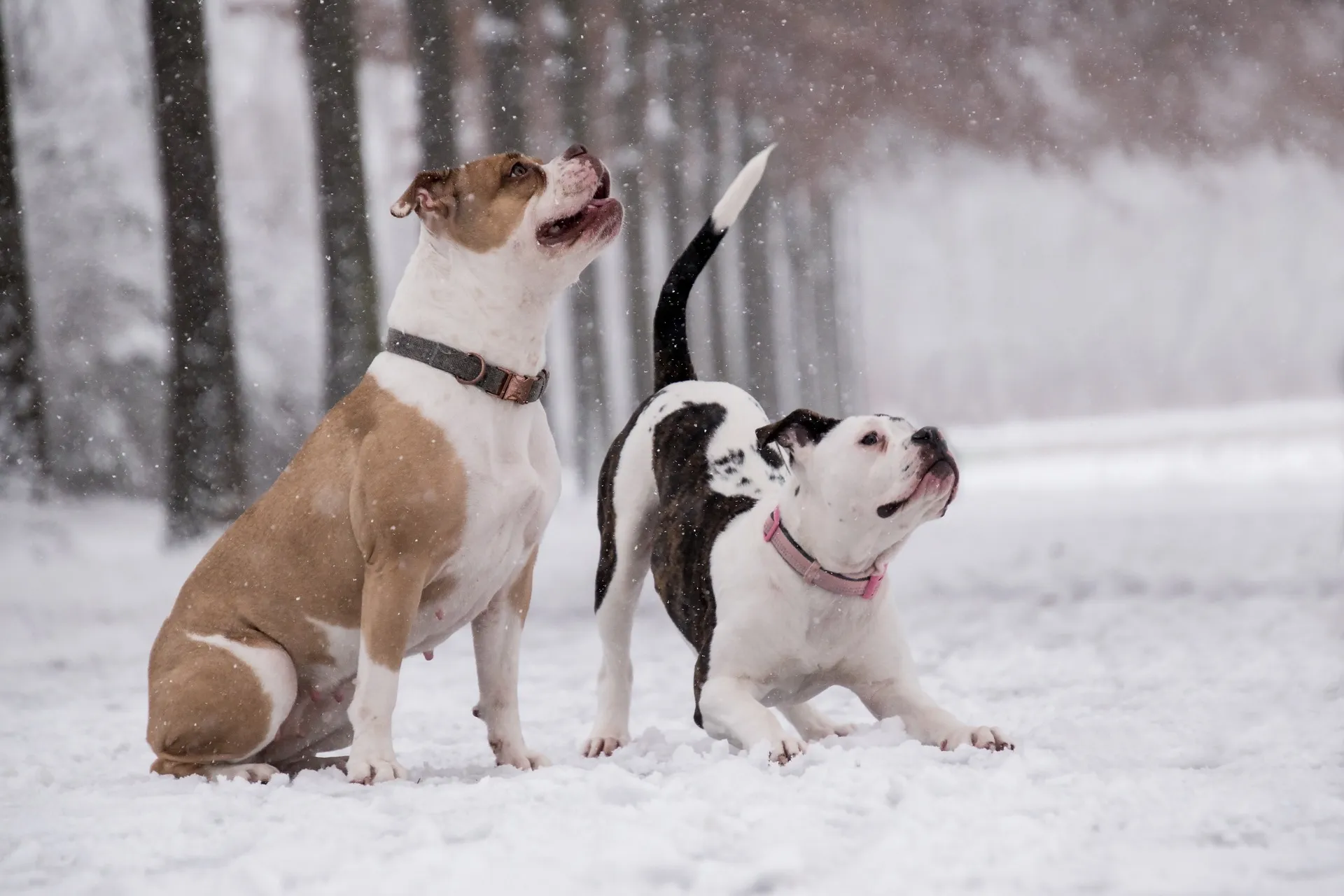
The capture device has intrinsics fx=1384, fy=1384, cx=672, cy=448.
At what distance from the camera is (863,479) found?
3906mm

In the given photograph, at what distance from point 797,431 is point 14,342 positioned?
7.84 metres

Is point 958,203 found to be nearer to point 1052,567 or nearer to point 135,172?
point 135,172

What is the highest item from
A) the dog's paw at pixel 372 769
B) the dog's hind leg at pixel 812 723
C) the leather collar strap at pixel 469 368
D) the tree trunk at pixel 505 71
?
the tree trunk at pixel 505 71

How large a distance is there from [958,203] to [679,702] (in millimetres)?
18892

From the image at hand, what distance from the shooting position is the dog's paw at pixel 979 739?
12.8 ft

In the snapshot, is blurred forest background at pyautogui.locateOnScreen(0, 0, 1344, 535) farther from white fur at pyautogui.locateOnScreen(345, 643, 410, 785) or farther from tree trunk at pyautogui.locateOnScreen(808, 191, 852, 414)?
white fur at pyautogui.locateOnScreen(345, 643, 410, 785)

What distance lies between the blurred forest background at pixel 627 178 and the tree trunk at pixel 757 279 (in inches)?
2.8

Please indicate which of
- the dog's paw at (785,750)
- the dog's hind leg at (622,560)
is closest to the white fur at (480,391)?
the dog's hind leg at (622,560)

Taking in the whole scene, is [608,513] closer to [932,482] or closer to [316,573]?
[316,573]

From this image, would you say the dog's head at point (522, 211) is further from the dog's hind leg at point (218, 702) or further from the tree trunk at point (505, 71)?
the tree trunk at point (505, 71)

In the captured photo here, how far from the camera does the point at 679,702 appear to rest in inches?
220

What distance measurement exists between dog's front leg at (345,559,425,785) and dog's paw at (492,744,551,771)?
0.44m

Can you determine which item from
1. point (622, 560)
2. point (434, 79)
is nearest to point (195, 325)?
point (434, 79)

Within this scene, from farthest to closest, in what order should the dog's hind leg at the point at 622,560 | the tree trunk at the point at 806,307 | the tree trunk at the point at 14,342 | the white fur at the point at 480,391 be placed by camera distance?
the tree trunk at the point at 806,307 < the tree trunk at the point at 14,342 < the dog's hind leg at the point at 622,560 < the white fur at the point at 480,391
